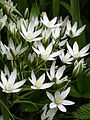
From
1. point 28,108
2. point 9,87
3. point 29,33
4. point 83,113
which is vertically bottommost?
point 83,113

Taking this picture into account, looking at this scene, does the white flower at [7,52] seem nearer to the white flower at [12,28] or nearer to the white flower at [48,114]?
the white flower at [12,28]

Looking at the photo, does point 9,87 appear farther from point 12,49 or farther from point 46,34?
point 46,34

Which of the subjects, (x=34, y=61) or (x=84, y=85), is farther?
(x=84, y=85)

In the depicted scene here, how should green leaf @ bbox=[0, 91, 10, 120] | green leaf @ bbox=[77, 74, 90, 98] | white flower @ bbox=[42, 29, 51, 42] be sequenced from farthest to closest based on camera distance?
green leaf @ bbox=[77, 74, 90, 98]
white flower @ bbox=[42, 29, 51, 42]
green leaf @ bbox=[0, 91, 10, 120]

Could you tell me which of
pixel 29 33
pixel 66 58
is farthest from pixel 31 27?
pixel 66 58

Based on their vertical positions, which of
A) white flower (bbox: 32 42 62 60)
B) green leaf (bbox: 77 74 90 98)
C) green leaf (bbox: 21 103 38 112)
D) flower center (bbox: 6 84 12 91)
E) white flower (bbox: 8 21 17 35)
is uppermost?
white flower (bbox: 8 21 17 35)

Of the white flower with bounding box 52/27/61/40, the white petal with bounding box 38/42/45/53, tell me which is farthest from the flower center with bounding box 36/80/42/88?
the white flower with bounding box 52/27/61/40

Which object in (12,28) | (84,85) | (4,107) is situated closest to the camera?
(4,107)

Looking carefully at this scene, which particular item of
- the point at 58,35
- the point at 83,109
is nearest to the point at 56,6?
the point at 58,35

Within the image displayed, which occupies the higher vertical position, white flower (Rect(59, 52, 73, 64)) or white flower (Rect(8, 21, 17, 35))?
white flower (Rect(8, 21, 17, 35))

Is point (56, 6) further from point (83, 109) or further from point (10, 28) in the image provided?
point (83, 109)

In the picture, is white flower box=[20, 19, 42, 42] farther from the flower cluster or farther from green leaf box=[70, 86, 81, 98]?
green leaf box=[70, 86, 81, 98]
